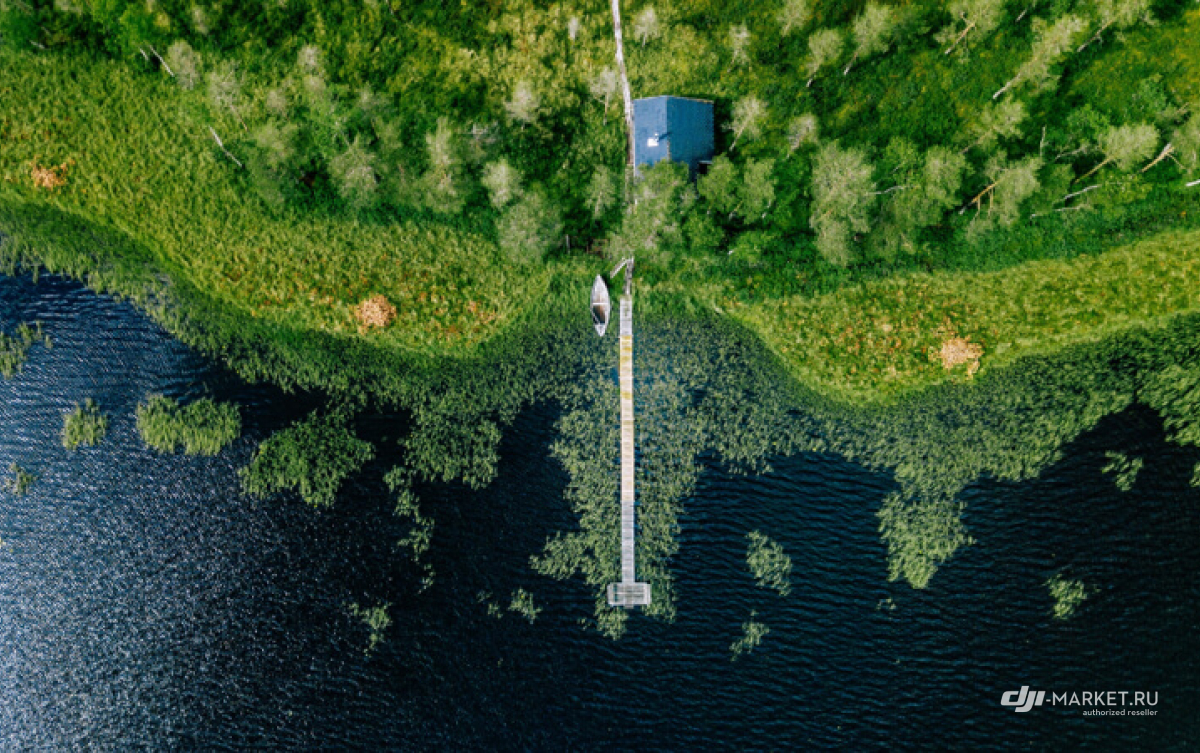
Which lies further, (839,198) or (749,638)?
(749,638)

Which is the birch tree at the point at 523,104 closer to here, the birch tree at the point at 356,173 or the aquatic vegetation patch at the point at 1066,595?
the birch tree at the point at 356,173

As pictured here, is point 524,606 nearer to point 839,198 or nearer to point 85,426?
point 85,426

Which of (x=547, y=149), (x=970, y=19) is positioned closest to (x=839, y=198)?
(x=970, y=19)

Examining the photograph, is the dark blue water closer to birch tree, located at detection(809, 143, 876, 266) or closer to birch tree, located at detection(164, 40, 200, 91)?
birch tree, located at detection(809, 143, 876, 266)

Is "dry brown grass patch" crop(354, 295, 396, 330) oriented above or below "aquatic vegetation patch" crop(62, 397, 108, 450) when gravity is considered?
above

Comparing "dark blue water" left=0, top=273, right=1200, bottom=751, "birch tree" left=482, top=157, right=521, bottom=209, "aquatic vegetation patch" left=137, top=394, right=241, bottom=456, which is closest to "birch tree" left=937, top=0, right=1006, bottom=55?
"dark blue water" left=0, top=273, right=1200, bottom=751
